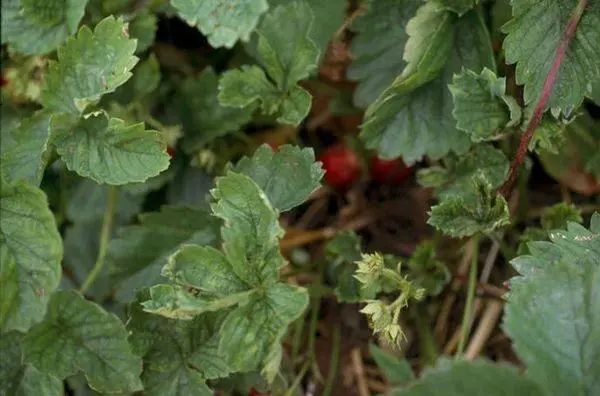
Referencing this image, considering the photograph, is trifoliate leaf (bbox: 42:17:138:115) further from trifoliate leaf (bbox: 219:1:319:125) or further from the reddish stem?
the reddish stem

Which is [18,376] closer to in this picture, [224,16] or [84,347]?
[84,347]

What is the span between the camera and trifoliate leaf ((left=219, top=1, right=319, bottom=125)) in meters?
1.52

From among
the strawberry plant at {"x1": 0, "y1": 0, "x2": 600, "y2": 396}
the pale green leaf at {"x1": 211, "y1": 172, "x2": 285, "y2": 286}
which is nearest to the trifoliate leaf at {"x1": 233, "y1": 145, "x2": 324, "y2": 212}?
the strawberry plant at {"x1": 0, "y1": 0, "x2": 600, "y2": 396}

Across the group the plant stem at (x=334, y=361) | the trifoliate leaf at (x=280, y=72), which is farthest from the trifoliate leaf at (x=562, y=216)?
the plant stem at (x=334, y=361)

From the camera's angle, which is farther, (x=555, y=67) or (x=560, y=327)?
(x=555, y=67)

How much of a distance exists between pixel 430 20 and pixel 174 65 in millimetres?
675

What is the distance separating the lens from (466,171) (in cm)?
152

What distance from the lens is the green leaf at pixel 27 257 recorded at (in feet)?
4.25

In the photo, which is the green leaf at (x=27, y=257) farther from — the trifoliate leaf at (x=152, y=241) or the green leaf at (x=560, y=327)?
the green leaf at (x=560, y=327)

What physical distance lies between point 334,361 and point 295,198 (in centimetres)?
50

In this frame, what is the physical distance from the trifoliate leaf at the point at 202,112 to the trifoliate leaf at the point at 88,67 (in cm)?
35

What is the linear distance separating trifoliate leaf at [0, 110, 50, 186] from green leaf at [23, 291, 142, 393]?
0.64 ft

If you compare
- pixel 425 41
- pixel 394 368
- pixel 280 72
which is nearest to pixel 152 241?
pixel 280 72

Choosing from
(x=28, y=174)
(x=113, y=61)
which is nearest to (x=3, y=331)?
(x=28, y=174)
